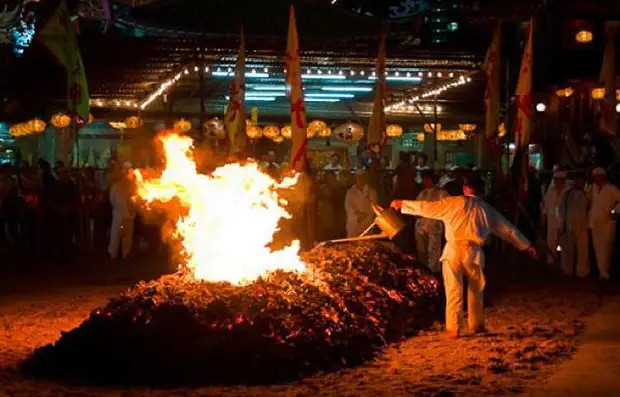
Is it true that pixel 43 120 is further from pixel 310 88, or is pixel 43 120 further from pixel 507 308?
pixel 507 308

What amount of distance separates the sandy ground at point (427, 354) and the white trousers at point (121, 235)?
4278mm

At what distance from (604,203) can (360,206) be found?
4277 mm

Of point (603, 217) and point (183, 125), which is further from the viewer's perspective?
point (183, 125)

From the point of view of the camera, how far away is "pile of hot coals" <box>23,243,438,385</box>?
7.64 metres

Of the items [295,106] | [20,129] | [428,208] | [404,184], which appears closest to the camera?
[428,208]

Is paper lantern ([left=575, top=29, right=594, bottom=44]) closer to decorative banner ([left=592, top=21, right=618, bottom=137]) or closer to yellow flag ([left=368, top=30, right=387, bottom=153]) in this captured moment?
decorative banner ([left=592, top=21, right=618, bottom=137])

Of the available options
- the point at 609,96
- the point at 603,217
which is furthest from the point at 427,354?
the point at 609,96

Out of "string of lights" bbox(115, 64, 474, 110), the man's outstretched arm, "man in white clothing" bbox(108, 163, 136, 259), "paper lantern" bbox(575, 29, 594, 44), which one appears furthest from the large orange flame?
"paper lantern" bbox(575, 29, 594, 44)

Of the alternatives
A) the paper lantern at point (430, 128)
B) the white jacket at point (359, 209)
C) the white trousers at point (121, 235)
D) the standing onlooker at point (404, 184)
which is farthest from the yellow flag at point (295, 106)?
the paper lantern at point (430, 128)

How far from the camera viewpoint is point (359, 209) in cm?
1609

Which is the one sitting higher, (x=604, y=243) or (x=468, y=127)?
(x=468, y=127)

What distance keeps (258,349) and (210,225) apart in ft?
6.69

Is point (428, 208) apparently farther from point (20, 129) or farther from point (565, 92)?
point (20, 129)

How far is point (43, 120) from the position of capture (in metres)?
24.0
